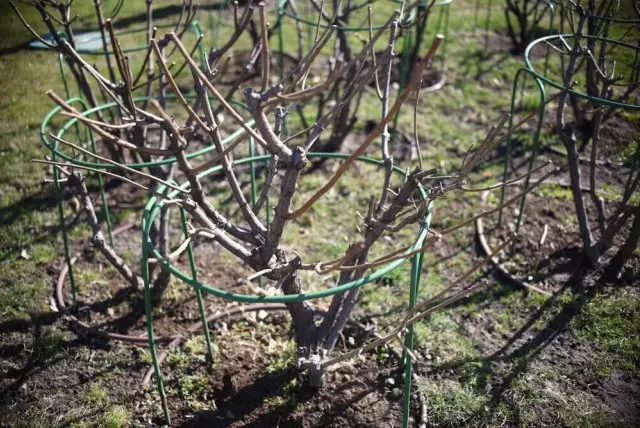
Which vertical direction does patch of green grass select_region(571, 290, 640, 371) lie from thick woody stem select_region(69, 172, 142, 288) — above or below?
below

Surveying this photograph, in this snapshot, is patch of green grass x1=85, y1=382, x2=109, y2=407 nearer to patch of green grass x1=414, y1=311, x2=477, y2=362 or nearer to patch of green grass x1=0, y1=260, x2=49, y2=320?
patch of green grass x1=0, y1=260, x2=49, y2=320

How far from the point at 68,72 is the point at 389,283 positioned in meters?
5.08

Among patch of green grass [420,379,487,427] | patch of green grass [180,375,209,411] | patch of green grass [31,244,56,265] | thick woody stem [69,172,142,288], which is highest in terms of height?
thick woody stem [69,172,142,288]

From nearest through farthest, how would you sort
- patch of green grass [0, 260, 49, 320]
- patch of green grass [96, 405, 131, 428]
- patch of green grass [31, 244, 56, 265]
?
patch of green grass [96, 405, 131, 428] < patch of green grass [0, 260, 49, 320] < patch of green grass [31, 244, 56, 265]

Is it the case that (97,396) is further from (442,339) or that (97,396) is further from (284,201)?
(442,339)

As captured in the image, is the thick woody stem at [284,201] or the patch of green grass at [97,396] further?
the patch of green grass at [97,396]

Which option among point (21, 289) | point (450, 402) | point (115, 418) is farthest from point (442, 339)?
point (21, 289)

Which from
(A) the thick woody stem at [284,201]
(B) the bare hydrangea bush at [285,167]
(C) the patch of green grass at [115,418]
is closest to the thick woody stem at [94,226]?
(B) the bare hydrangea bush at [285,167]

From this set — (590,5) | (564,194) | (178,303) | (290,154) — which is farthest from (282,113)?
(564,194)

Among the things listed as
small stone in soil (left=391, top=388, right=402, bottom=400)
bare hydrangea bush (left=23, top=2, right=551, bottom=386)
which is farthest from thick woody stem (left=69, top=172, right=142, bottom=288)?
small stone in soil (left=391, top=388, right=402, bottom=400)

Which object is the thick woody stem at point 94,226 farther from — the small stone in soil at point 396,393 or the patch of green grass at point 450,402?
the patch of green grass at point 450,402

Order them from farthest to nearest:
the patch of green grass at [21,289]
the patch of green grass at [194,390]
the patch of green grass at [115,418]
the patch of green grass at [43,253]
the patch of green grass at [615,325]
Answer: the patch of green grass at [43,253], the patch of green grass at [21,289], the patch of green grass at [615,325], the patch of green grass at [194,390], the patch of green grass at [115,418]

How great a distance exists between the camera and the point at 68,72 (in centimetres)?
652

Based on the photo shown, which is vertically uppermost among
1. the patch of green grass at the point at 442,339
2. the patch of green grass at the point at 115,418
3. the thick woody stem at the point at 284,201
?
the thick woody stem at the point at 284,201
